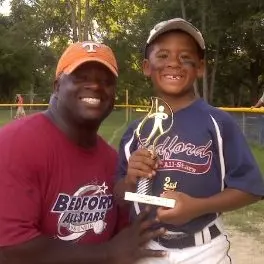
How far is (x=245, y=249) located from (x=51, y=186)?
4.11m

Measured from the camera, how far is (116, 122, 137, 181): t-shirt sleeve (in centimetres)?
271

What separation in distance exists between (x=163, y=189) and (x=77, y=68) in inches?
25.8

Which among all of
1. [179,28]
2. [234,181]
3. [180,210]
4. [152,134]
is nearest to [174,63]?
[179,28]

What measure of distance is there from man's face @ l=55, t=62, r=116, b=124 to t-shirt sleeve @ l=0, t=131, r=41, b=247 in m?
0.34

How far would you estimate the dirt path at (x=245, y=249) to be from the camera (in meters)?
5.80

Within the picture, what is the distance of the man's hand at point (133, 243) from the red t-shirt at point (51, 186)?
300mm

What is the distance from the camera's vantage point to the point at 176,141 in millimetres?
2562

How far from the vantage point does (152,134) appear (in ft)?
8.13

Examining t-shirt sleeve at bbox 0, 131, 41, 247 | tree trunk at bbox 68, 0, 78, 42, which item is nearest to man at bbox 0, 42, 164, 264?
t-shirt sleeve at bbox 0, 131, 41, 247

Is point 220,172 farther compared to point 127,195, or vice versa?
point 220,172

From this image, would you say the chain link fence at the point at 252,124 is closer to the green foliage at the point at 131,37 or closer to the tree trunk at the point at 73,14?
the green foliage at the point at 131,37

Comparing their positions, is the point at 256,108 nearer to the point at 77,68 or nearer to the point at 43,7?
the point at 77,68

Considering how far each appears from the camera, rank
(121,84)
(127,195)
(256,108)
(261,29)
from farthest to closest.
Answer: (121,84), (261,29), (256,108), (127,195)

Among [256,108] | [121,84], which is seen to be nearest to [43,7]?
[121,84]
